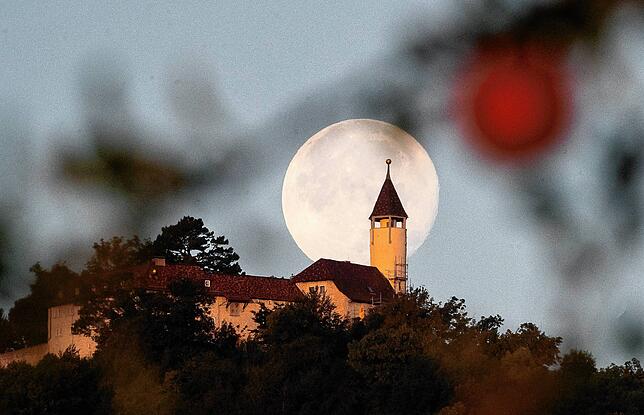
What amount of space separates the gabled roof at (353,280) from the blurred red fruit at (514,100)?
67.7 m

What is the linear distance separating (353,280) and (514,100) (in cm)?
7140

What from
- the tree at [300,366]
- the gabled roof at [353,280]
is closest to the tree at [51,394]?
the tree at [300,366]

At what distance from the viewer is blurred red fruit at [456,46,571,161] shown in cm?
243

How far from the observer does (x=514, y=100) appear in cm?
243

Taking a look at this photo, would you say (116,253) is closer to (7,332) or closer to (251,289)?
(7,332)

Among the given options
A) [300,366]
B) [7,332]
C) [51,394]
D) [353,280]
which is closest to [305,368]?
[300,366]

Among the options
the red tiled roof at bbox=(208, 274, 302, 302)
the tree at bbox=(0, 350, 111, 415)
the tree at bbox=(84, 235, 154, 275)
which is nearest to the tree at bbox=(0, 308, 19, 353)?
the tree at bbox=(84, 235, 154, 275)

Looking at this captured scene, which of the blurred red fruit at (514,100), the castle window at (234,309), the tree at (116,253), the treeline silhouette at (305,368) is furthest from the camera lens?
the castle window at (234,309)

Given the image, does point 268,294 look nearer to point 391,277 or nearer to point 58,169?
point 391,277

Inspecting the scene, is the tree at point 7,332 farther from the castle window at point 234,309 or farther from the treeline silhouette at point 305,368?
the castle window at point 234,309

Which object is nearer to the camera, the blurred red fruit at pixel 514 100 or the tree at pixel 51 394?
the blurred red fruit at pixel 514 100

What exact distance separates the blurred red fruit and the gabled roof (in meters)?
67.7

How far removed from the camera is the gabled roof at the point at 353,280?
2827 inches

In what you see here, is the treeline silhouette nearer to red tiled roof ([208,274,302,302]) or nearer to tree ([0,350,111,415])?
tree ([0,350,111,415])
